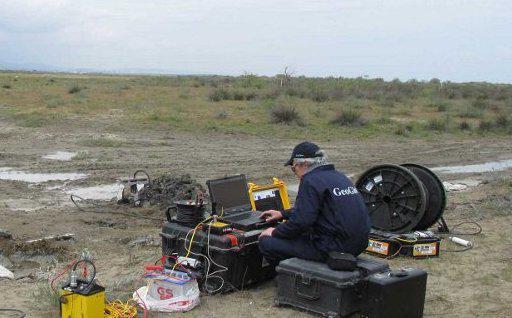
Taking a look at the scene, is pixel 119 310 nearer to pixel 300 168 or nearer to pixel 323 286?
pixel 323 286

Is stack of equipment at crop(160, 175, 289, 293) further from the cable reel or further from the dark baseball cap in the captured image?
the cable reel

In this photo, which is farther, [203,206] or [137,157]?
[137,157]

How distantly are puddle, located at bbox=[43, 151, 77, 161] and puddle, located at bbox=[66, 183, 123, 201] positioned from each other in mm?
3800

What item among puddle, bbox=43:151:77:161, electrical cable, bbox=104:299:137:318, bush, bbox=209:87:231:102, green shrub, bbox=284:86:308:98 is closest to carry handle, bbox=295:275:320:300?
electrical cable, bbox=104:299:137:318

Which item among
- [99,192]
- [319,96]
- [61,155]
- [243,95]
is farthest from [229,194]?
[319,96]

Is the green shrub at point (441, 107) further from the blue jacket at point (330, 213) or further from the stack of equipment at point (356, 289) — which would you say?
the stack of equipment at point (356, 289)

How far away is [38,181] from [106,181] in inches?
55.9

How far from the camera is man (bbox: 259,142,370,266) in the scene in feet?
19.7

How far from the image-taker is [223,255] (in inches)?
257

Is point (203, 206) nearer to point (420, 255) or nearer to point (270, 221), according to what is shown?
point (270, 221)

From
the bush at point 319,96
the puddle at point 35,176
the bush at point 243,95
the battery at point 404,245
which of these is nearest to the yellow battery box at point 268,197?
the battery at point 404,245

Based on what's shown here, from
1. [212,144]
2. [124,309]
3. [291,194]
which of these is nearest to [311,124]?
[212,144]

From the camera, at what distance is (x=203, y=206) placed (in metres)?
6.89

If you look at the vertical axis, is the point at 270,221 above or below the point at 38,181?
above
